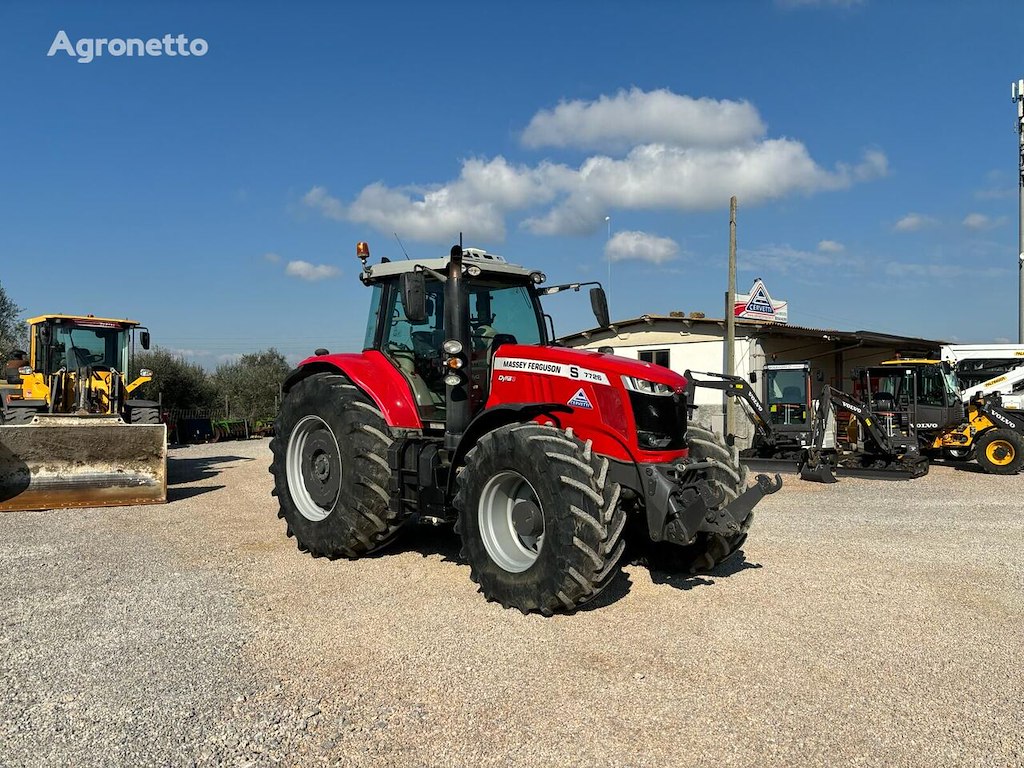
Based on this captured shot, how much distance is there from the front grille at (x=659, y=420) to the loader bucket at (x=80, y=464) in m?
6.43

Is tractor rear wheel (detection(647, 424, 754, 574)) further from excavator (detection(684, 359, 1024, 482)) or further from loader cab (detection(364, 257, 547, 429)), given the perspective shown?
excavator (detection(684, 359, 1024, 482))

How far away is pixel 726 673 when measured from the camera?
3768 millimetres

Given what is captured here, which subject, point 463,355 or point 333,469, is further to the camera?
point 333,469

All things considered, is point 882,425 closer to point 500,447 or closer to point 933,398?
point 933,398

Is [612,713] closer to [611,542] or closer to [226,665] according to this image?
[611,542]

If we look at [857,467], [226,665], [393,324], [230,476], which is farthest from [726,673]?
[857,467]

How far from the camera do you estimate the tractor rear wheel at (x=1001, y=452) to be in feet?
44.0

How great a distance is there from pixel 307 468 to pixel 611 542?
3.39 m

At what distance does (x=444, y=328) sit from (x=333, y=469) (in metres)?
1.68

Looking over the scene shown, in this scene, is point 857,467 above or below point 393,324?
below

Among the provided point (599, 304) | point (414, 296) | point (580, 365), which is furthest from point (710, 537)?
point (414, 296)

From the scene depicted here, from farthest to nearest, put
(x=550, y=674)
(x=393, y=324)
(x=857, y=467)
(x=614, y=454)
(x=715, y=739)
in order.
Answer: (x=857, y=467)
(x=393, y=324)
(x=614, y=454)
(x=550, y=674)
(x=715, y=739)

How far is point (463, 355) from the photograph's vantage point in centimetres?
556

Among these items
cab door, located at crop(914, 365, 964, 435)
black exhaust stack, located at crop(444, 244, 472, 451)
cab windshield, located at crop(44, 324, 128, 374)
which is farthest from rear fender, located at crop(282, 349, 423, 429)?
cab door, located at crop(914, 365, 964, 435)
